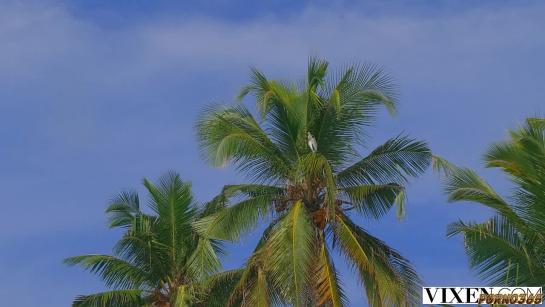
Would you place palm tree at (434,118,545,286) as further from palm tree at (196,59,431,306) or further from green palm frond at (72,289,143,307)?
green palm frond at (72,289,143,307)

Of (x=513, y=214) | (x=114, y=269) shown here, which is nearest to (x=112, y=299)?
(x=114, y=269)

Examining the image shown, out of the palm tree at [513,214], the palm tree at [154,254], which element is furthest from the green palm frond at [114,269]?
the palm tree at [513,214]

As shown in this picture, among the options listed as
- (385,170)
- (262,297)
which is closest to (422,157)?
(385,170)

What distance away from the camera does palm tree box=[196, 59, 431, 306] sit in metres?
27.8

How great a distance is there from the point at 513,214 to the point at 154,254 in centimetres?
1295

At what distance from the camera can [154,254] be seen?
1373 inches

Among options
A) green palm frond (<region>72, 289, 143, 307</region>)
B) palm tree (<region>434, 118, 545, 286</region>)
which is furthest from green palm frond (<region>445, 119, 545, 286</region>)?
green palm frond (<region>72, 289, 143, 307</region>)

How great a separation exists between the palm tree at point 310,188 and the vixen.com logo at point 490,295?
454 cm

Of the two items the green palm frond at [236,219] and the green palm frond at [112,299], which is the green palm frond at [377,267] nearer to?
the green palm frond at [236,219]

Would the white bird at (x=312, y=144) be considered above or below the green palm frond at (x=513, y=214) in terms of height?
above

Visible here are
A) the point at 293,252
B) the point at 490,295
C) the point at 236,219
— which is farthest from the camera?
the point at 236,219

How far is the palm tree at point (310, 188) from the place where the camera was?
27781 millimetres

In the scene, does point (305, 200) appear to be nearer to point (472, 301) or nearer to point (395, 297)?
point (395, 297)

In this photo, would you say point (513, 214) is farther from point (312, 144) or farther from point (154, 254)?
point (154, 254)
